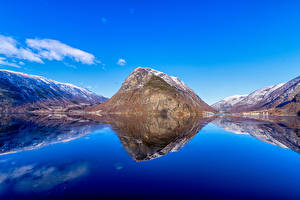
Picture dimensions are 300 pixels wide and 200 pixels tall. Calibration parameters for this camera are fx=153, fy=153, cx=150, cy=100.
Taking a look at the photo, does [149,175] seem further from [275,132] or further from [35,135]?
[275,132]

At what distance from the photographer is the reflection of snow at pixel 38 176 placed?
33.8 feet

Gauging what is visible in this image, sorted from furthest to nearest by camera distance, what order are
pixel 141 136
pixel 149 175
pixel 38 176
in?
pixel 141 136, pixel 149 175, pixel 38 176

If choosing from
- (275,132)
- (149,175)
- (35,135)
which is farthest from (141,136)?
(275,132)

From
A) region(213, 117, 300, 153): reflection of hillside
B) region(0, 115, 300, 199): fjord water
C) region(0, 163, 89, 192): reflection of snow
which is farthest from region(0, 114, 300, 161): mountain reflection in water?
region(0, 163, 89, 192): reflection of snow

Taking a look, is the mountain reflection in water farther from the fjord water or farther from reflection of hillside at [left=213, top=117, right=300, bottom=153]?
the fjord water

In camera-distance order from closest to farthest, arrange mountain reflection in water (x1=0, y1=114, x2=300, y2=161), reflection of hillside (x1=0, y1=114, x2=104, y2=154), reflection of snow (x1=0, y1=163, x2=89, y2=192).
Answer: reflection of snow (x1=0, y1=163, x2=89, y2=192) < mountain reflection in water (x1=0, y1=114, x2=300, y2=161) < reflection of hillside (x1=0, y1=114, x2=104, y2=154)

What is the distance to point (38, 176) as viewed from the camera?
11844mm

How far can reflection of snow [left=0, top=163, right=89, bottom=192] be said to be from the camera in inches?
405

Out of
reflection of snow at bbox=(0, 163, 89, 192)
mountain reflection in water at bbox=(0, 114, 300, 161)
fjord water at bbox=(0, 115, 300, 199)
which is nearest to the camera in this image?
fjord water at bbox=(0, 115, 300, 199)

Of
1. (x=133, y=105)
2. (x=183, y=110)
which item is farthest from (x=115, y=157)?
(x=133, y=105)

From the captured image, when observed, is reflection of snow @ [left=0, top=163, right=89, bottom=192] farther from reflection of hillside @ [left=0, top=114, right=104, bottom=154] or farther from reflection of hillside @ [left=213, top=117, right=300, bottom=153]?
reflection of hillside @ [left=213, top=117, right=300, bottom=153]

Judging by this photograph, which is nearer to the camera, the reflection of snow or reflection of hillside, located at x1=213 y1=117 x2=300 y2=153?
the reflection of snow

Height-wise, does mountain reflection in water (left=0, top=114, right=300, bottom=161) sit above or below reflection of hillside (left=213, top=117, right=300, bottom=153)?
below

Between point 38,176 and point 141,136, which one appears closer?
point 38,176
